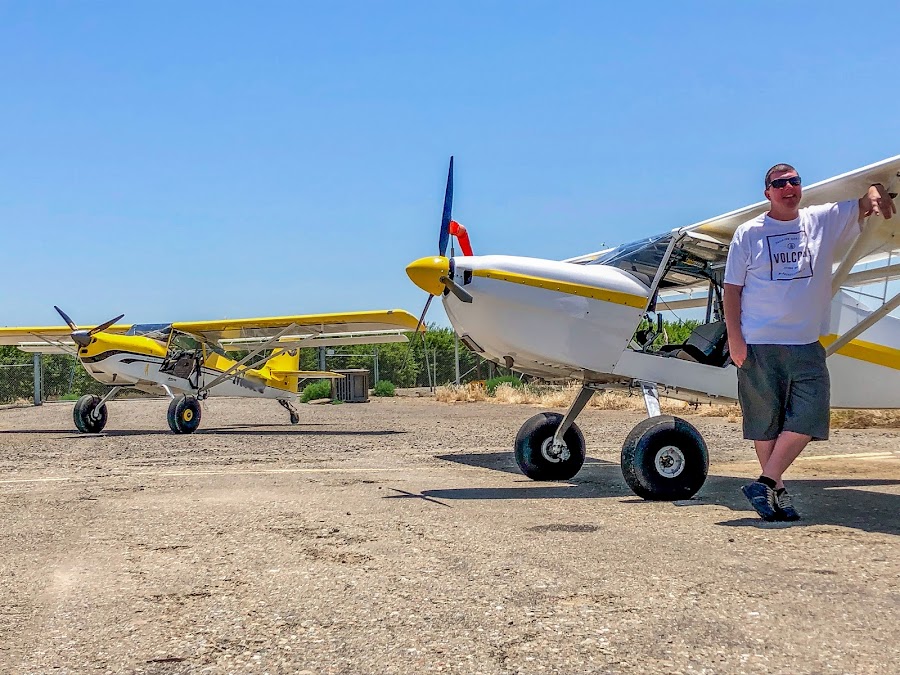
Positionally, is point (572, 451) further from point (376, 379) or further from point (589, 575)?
point (376, 379)

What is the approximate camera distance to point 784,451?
16.1ft

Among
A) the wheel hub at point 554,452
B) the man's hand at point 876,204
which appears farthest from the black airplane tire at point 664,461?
the man's hand at point 876,204

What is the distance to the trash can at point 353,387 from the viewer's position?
1533 inches

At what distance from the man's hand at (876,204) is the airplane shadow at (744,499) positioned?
1.79m

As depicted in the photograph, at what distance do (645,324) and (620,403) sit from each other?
19.3m

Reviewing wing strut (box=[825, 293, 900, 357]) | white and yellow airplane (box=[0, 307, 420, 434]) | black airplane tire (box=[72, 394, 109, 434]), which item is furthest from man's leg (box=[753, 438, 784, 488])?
black airplane tire (box=[72, 394, 109, 434])

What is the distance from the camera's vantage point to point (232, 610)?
3.07 metres

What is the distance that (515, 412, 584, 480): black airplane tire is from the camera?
8375 millimetres

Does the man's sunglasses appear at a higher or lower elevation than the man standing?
higher

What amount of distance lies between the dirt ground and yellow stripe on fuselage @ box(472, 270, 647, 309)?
167cm

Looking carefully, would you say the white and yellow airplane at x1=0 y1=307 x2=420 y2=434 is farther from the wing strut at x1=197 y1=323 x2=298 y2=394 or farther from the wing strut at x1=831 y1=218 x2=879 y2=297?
the wing strut at x1=831 y1=218 x2=879 y2=297

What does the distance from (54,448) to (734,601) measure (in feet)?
42.8

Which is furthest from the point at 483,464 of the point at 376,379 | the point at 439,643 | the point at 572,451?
the point at 376,379

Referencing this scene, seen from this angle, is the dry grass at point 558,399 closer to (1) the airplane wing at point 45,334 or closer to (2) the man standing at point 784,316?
(1) the airplane wing at point 45,334
